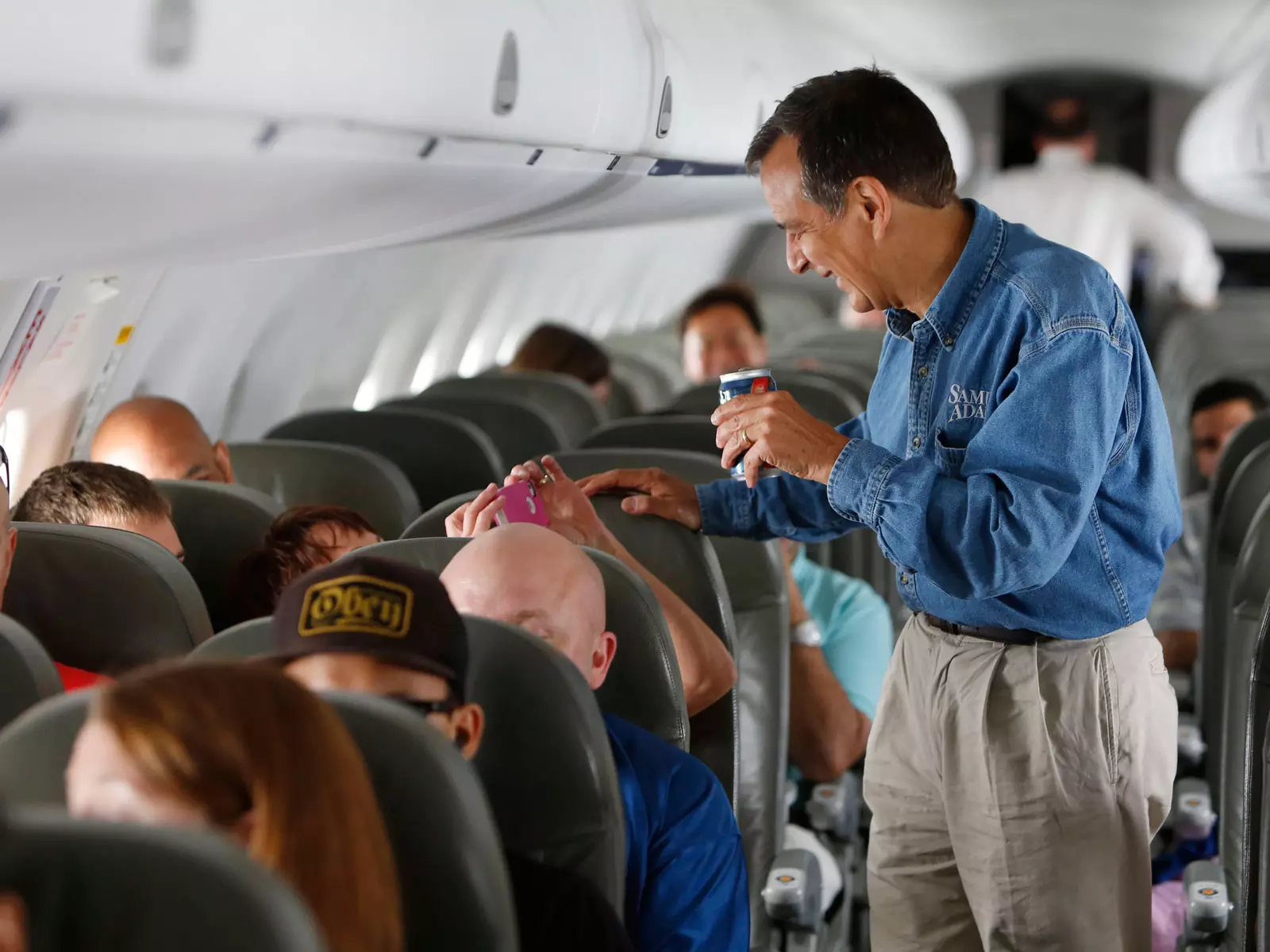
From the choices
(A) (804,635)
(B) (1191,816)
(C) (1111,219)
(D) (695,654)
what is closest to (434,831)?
(D) (695,654)

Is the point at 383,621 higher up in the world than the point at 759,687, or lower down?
higher up

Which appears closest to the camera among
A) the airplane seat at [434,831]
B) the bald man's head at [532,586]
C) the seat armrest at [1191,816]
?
the airplane seat at [434,831]

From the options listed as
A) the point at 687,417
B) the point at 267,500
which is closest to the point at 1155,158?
the point at 687,417

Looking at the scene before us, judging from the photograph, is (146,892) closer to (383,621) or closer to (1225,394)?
(383,621)

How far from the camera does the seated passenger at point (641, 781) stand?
77.2 inches

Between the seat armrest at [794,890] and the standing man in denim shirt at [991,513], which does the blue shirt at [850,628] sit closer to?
the seat armrest at [794,890]

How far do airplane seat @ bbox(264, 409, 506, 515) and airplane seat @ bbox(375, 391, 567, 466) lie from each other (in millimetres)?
277

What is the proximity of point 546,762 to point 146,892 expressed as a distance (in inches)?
32.1

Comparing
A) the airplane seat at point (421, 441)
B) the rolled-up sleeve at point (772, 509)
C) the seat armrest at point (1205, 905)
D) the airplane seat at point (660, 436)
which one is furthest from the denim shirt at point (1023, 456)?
the airplane seat at point (421, 441)

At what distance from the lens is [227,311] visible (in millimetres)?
5668

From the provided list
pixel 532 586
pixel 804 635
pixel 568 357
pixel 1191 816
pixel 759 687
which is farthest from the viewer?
pixel 568 357

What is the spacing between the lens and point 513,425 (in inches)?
194

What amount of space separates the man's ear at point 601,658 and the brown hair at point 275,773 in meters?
0.91

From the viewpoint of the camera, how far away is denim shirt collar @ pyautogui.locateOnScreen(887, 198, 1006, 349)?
2191mm
